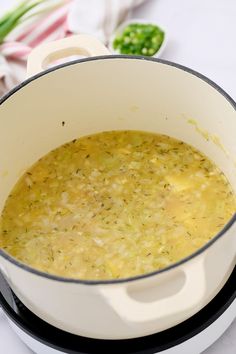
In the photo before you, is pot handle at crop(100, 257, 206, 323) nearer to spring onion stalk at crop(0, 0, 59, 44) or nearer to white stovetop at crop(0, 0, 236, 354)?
white stovetop at crop(0, 0, 236, 354)

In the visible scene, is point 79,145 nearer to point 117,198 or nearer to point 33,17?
point 117,198

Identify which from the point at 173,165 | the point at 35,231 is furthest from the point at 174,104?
the point at 35,231

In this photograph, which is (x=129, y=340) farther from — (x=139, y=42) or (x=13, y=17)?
(x=13, y=17)

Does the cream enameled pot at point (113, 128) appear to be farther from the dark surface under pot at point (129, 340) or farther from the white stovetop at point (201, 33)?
the white stovetop at point (201, 33)

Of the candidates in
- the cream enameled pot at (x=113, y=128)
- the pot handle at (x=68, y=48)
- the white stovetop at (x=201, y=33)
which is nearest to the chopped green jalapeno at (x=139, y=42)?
the white stovetop at (x=201, y=33)

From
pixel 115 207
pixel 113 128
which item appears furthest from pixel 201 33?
pixel 115 207

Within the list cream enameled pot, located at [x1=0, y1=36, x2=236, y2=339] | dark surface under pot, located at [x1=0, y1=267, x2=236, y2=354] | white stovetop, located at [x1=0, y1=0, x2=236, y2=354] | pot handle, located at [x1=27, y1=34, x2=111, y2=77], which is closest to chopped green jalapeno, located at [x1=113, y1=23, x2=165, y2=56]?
white stovetop, located at [x1=0, y1=0, x2=236, y2=354]
